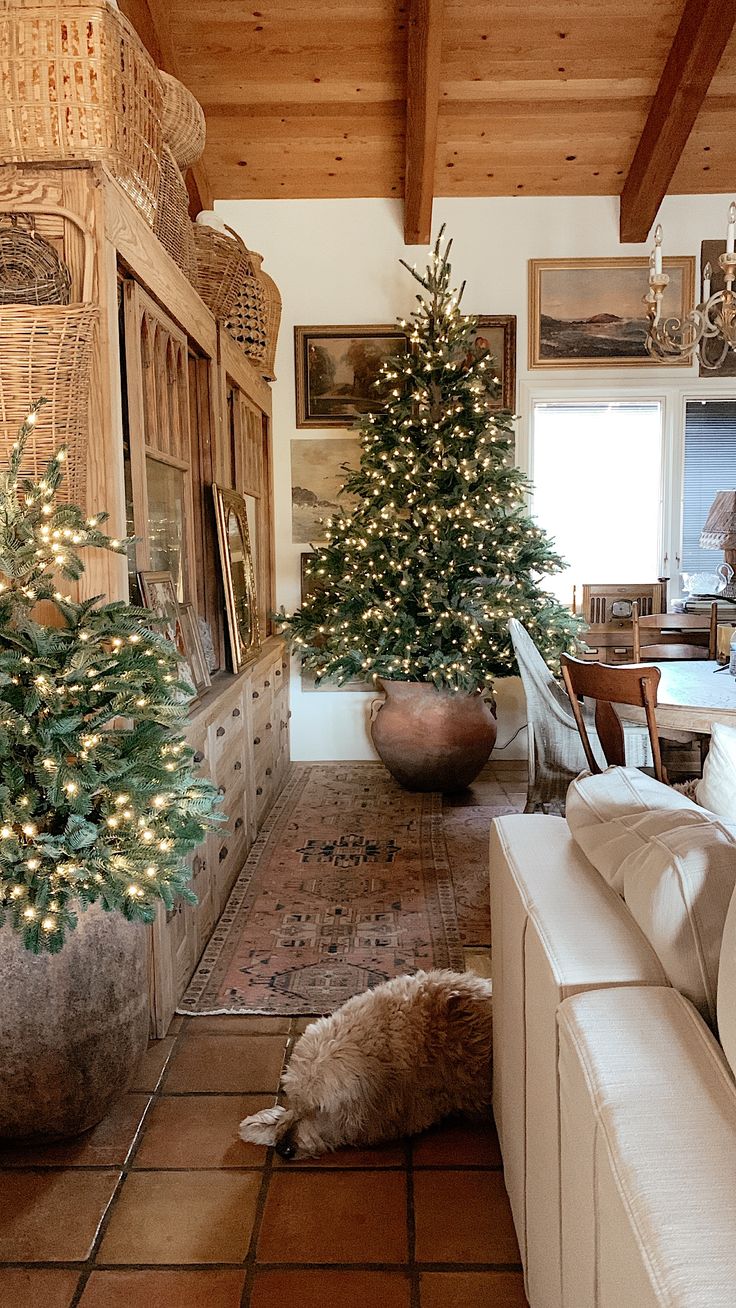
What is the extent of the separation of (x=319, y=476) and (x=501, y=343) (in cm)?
136

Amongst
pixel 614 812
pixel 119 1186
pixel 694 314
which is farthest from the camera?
pixel 694 314

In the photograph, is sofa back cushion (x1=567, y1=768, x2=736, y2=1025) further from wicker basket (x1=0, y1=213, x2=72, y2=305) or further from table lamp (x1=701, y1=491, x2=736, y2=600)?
table lamp (x1=701, y1=491, x2=736, y2=600)

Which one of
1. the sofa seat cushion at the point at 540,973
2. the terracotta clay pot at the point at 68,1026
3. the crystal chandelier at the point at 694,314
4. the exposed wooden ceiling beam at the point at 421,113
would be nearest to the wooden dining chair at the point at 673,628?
the crystal chandelier at the point at 694,314

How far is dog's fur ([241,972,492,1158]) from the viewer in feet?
6.64

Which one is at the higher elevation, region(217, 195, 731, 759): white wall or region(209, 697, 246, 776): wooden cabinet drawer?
region(217, 195, 731, 759): white wall

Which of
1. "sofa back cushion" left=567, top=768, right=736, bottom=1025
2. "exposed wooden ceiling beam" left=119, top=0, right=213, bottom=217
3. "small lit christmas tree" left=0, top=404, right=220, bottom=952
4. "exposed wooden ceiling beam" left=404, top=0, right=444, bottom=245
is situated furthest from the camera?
"exposed wooden ceiling beam" left=119, top=0, right=213, bottom=217

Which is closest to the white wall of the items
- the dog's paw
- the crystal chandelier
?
the crystal chandelier

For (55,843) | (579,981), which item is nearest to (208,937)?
(55,843)

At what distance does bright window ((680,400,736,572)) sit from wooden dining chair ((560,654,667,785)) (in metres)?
3.02

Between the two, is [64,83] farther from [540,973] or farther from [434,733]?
[434,733]

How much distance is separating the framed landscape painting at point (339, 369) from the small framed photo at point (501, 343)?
0.49 metres

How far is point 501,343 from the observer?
572cm

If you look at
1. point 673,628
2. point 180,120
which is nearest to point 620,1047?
point 180,120

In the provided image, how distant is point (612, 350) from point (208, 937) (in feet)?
14.0
